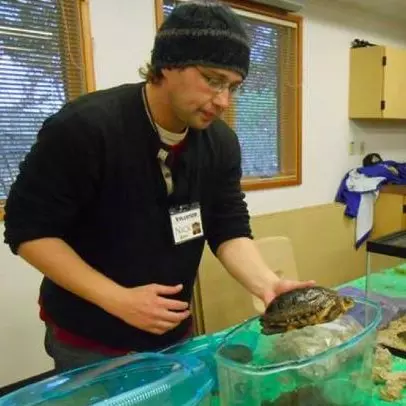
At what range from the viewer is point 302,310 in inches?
34.3

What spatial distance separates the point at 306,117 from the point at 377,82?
0.68 metres

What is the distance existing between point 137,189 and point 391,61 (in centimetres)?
331

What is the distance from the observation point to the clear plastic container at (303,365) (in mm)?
719

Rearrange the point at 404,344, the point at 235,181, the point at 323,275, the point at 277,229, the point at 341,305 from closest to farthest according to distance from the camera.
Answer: the point at 341,305 → the point at 404,344 → the point at 235,181 → the point at 277,229 → the point at 323,275

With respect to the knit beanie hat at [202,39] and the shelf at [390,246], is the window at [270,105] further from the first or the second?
the knit beanie hat at [202,39]

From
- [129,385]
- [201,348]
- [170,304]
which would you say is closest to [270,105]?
[201,348]

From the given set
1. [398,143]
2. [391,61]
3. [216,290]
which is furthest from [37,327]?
[398,143]

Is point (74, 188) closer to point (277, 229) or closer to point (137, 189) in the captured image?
point (137, 189)

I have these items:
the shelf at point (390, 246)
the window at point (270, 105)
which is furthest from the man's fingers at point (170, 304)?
the window at point (270, 105)

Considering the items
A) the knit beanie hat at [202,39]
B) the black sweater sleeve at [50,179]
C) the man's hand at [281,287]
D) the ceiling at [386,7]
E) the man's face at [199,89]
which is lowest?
the man's hand at [281,287]

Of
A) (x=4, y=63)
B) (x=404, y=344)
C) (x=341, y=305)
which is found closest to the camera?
Result: (x=341, y=305)

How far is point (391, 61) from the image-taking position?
11.9ft

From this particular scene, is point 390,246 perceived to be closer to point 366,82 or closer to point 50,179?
point 50,179

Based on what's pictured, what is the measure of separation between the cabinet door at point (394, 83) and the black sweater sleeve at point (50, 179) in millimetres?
3278
